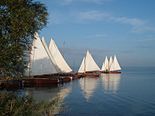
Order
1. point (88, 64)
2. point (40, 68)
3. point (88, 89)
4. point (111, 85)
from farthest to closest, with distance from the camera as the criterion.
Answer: point (88, 64) < point (111, 85) < point (88, 89) < point (40, 68)

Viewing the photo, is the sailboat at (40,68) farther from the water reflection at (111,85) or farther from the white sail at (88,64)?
the white sail at (88,64)

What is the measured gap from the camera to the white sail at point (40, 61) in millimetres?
69312

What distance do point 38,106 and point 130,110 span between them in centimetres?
2269

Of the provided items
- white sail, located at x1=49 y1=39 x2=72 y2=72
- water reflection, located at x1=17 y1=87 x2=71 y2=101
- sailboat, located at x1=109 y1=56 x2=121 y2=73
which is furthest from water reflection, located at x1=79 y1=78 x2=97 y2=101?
sailboat, located at x1=109 y1=56 x2=121 y2=73

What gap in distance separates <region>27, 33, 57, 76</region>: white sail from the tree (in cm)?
→ 5427

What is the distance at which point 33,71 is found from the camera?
69188 millimetres

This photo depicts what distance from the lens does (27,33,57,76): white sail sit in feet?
227

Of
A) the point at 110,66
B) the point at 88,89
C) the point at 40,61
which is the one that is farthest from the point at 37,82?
the point at 110,66

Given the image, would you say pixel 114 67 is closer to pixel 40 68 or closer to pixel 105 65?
pixel 105 65

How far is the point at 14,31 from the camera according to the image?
45.2ft

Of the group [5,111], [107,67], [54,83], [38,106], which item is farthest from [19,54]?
[107,67]

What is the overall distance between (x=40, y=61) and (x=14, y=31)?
56877 mm

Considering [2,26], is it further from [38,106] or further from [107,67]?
[107,67]

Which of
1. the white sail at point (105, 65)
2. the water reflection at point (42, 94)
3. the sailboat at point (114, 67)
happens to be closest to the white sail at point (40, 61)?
the water reflection at point (42, 94)
